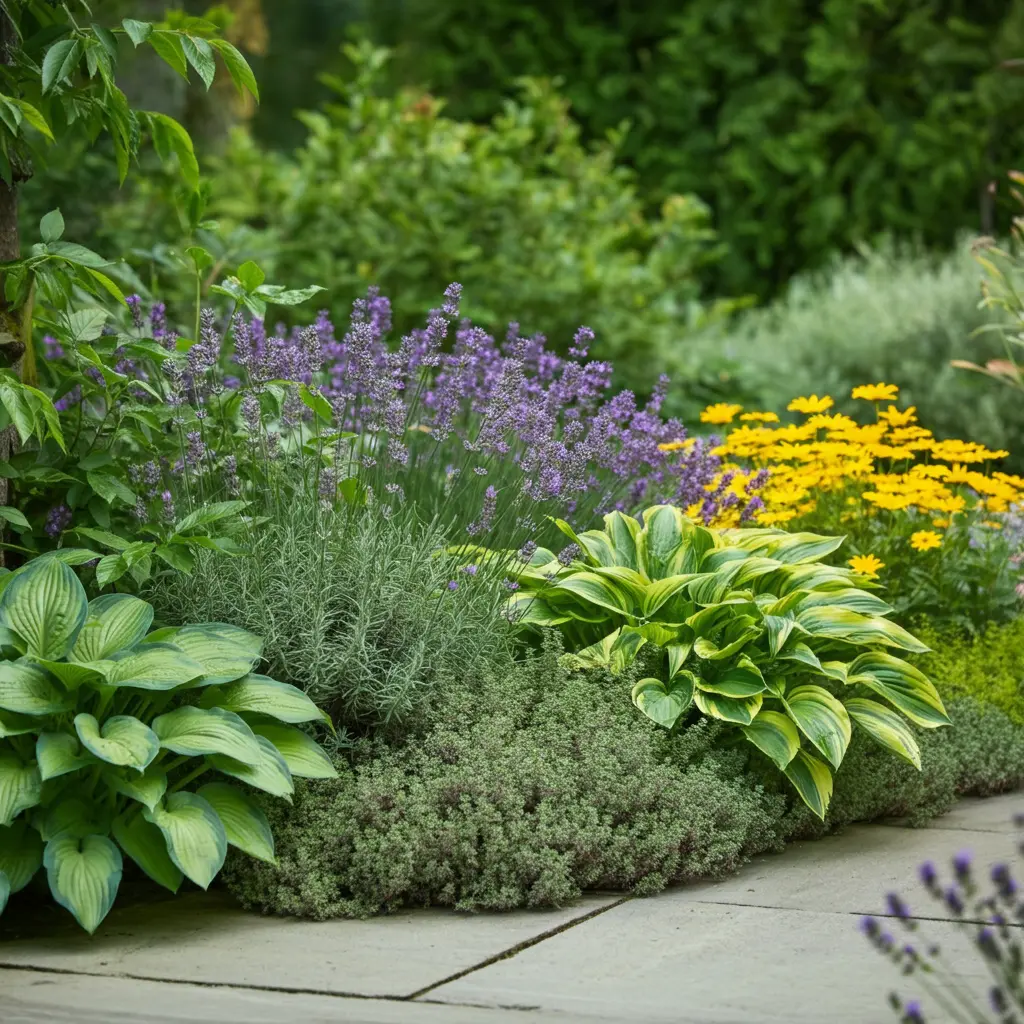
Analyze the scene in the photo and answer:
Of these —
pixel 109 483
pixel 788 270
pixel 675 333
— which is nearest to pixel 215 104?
pixel 675 333

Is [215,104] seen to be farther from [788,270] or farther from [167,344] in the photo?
[167,344]

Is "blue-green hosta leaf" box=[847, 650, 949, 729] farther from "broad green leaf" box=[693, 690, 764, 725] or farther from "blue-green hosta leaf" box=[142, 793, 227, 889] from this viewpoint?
"blue-green hosta leaf" box=[142, 793, 227, 889]

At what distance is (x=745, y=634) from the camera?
3438mm

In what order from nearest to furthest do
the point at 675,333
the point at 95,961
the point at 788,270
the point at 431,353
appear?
the point at 95,961 → the point at 431,353 → the point at 675,333 → the point at 788,270

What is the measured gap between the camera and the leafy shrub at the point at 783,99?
9.73 m

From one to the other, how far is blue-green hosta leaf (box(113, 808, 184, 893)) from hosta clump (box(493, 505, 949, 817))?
44.9 inches

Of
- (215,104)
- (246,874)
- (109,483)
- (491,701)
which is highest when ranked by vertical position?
(215,104)

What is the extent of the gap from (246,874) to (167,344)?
1.73 m

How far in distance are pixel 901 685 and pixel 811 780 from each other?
409 millimetres

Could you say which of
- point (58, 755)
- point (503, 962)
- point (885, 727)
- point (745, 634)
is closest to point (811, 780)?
point (885, 727)

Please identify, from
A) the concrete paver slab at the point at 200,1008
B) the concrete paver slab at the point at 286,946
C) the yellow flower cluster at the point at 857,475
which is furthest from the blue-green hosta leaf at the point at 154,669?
the yellow flower cluster at the point at 857,475

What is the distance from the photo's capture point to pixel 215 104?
9.58 metres

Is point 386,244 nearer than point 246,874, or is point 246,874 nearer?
point 246,874

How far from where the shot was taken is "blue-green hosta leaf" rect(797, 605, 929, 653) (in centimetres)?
350
